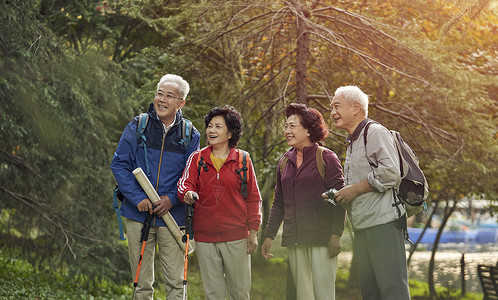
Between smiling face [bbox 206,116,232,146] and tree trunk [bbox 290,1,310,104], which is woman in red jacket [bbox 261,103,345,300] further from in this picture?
tree trunk [bbox 290,1,310,104]

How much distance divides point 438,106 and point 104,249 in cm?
525

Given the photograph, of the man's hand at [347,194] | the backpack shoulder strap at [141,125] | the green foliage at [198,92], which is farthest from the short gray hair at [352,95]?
the green foliage at [198,92]

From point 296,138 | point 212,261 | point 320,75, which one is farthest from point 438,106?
point 212,261

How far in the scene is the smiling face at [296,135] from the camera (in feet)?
15.1

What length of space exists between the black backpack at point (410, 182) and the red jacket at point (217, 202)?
3.17 feet

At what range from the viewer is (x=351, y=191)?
Result: 163 inches

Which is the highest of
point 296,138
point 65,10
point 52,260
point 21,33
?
point 65,10

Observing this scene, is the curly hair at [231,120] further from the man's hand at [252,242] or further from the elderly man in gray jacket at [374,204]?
the elderly man in gray jacket at [374,204]

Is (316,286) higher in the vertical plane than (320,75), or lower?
lower

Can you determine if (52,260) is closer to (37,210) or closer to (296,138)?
(37,210)

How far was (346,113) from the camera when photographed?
4312 millimetres

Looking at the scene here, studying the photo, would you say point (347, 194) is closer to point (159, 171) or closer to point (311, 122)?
point (311, 122)

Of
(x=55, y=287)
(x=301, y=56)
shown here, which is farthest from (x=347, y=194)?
(x=55, y=287)

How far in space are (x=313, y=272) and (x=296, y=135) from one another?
0.96 metres
